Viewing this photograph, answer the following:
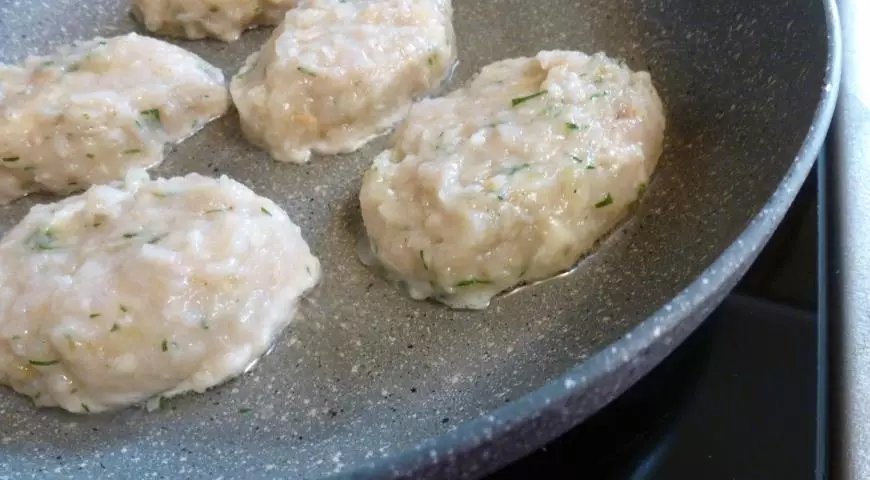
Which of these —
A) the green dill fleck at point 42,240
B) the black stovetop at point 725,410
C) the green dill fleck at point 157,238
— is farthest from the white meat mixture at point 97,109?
the black stovetop at point 725,410

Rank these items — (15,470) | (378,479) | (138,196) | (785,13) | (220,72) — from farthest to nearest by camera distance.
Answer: (220,72)
(138,196)
(785,13)
(15,470)
(378,479)

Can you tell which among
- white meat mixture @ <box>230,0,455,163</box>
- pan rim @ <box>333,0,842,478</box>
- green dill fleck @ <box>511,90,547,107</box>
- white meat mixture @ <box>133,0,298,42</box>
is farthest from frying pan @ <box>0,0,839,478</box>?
white meat mixture @ <box>133,0,298,42</box>

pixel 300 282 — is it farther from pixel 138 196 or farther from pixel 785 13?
pixel 785 13

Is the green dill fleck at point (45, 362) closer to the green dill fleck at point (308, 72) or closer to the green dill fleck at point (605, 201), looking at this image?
the green dill fleck at point (308, 72)

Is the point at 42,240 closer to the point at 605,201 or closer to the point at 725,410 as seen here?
the point at 605,201

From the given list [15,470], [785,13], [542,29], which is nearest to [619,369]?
[785,13]
